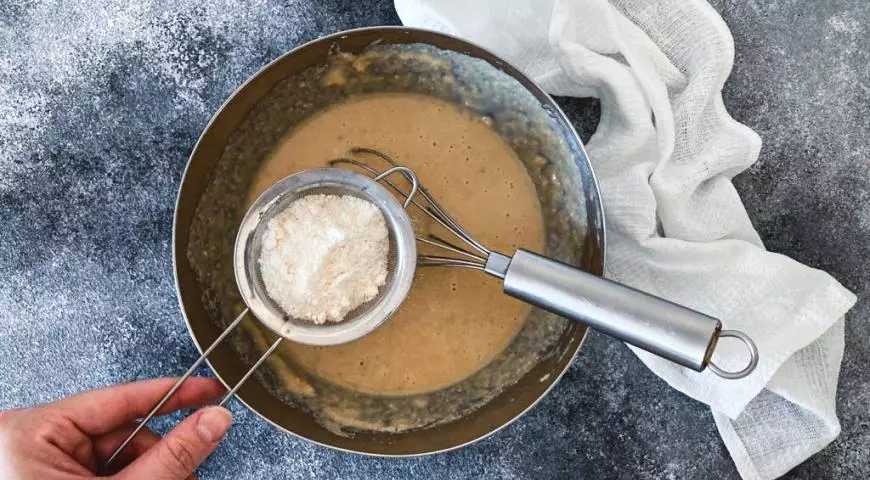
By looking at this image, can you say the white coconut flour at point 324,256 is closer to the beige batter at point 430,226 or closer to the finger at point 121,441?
the beige batter at point 430,226

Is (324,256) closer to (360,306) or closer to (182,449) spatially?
(360,306)

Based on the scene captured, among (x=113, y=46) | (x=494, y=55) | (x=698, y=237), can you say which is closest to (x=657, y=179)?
(x=698, y=237)

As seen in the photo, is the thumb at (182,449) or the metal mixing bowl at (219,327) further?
the metal mixing bowl at (219,327)

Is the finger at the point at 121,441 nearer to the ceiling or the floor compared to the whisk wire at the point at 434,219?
nearer to the floor

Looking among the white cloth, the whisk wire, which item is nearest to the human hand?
the whisk wire

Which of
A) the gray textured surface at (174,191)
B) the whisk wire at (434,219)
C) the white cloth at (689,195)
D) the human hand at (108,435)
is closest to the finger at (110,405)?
the human hand at (108,435)

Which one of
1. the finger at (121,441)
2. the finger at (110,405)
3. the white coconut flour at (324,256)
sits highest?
the white coconut flour at (324,256)

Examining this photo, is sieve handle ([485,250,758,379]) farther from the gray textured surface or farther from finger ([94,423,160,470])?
finger ([94,423,160,470])

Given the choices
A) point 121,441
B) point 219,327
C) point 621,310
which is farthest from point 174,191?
point 621,310
